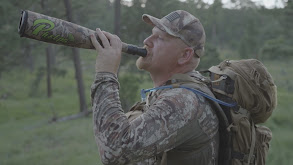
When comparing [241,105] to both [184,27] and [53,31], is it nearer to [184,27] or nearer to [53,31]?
[184,27]

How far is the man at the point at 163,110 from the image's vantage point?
1.67 meters

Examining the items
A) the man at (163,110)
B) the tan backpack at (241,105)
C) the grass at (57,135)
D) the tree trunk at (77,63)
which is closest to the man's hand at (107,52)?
the man at (163,110)

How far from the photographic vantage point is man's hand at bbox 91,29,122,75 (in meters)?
1.83

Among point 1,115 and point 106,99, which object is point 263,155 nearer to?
point 106,99

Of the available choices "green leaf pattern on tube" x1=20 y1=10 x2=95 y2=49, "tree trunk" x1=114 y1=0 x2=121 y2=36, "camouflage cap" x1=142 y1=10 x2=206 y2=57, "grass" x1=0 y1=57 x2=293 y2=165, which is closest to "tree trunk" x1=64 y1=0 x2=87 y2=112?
"grass" x1=0 y1=57 x2=293 y2=165

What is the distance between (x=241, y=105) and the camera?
6.98ft

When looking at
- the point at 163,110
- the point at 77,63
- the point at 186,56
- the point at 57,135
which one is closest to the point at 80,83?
the point at 77,63

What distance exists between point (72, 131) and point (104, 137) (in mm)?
12793

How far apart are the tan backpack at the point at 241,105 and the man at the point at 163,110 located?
3.5 inches

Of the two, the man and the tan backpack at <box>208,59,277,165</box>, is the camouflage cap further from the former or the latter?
the tan backpack at <box>208,59,277,165</box>

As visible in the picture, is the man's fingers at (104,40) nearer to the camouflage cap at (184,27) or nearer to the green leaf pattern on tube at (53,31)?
the green leaf pattern on tube at (53,31)

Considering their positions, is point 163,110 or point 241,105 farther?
point 241,105

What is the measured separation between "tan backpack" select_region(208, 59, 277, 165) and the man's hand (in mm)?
688

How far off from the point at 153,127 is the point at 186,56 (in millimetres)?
675
